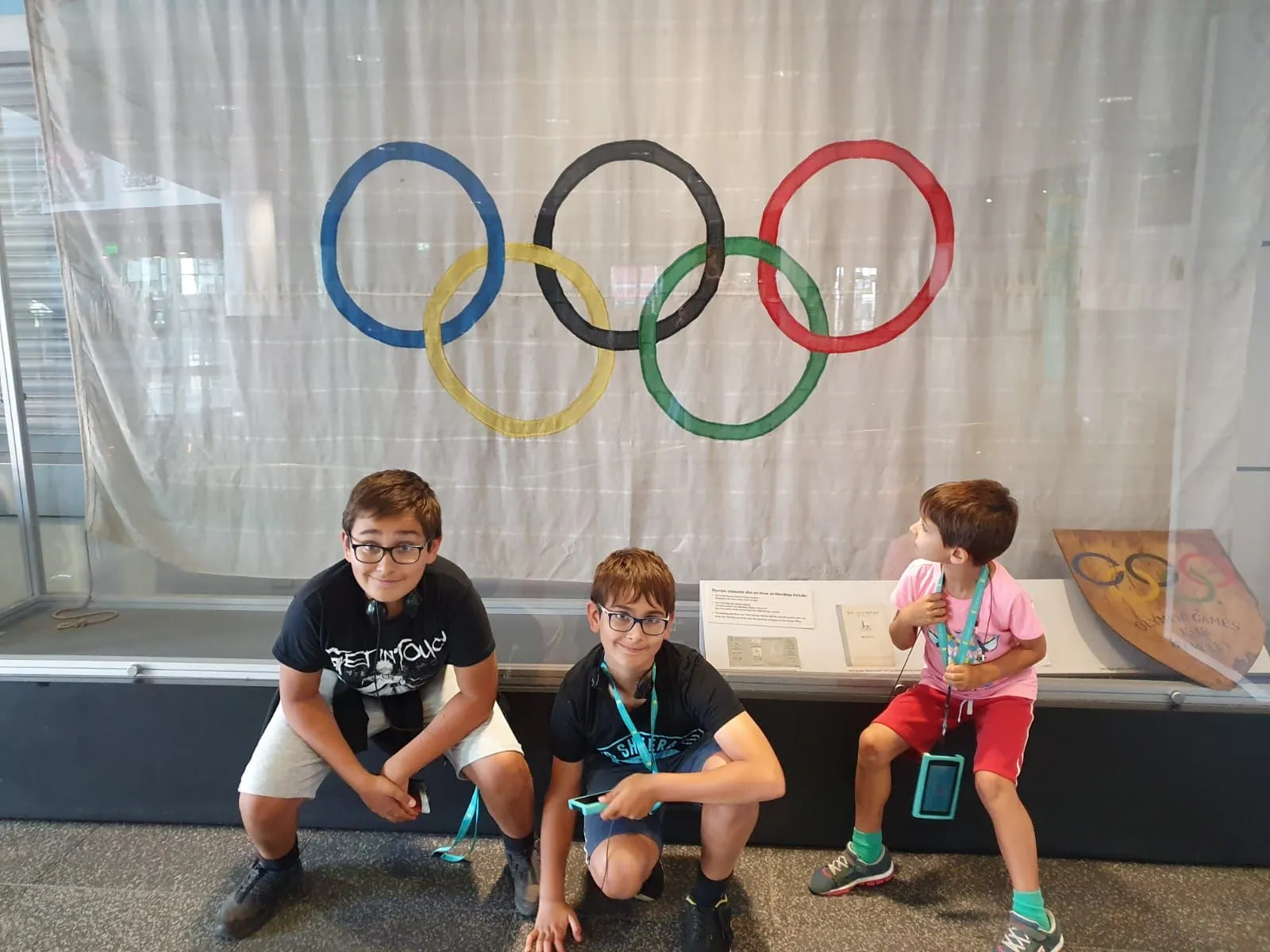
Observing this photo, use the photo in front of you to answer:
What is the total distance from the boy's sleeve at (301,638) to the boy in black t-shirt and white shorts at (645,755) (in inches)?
16.6

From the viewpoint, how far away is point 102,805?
5.51 feet

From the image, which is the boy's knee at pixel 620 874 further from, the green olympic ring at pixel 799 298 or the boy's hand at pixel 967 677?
the green olympic ring at pixel 799 298

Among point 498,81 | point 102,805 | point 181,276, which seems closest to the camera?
point 102,805

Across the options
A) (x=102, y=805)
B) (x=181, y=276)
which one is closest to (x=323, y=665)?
(x=102, y=805)

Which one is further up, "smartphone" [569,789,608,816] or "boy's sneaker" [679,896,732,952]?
"smartphone" [569,789,608,816]

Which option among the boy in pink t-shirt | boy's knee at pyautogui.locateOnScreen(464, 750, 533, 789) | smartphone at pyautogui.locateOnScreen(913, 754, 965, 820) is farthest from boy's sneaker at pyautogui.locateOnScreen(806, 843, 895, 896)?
boy's knee at pyautogui.locateOnScreen(464, 750, 533, 789)

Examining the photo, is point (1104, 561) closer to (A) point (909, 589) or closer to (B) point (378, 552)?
(A) point (909, 589)

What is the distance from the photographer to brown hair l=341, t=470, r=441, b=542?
128 cm

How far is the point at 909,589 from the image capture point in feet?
4.92

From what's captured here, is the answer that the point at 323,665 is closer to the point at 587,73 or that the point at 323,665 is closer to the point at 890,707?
the point at 890,707

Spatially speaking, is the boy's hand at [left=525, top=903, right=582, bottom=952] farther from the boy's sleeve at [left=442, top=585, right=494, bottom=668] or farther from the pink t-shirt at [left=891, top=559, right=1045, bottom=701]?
the pink t-shirt at [left=891, top=559, right=1045, bottom=701]

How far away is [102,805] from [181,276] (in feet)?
4.02

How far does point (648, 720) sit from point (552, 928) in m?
0.37

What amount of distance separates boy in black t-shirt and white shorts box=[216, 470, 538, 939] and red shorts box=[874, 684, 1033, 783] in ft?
2.32
